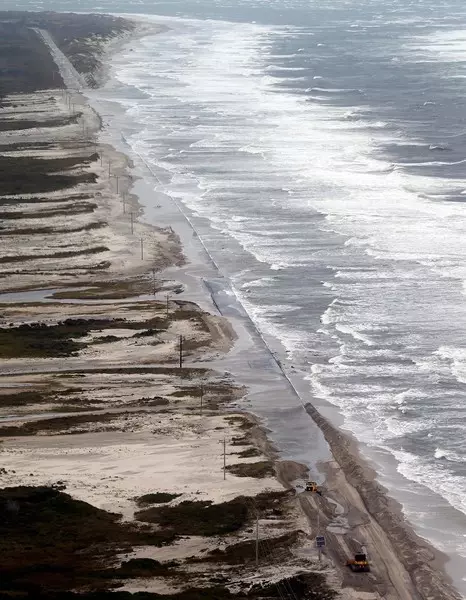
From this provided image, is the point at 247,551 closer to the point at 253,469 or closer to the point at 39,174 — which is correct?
the point at 253,469

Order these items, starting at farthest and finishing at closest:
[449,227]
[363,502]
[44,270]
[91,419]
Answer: [449,227] → [44,270] → [91,419] → [363,502]

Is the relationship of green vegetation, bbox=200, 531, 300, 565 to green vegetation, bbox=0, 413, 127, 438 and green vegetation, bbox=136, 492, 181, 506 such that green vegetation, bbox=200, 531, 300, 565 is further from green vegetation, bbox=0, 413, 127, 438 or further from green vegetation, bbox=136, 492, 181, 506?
green vegetation, bbox=0, 413, 127, 438

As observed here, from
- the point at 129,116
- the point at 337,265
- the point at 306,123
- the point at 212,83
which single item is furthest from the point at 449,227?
the point at 212,83

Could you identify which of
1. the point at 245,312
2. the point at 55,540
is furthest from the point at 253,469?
the point at 245,312

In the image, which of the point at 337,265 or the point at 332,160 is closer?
the point at 337,265

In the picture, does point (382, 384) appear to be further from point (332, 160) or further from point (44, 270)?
point (332, 160)

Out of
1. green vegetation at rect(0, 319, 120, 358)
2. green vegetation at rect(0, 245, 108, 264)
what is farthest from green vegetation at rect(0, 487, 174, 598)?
green vegetation at rect(0, 245, 108, 264)
